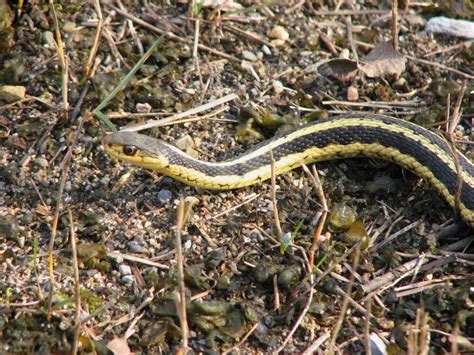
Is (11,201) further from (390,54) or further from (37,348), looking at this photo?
(390,54)

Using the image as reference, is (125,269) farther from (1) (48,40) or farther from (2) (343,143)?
(1) (48,40)

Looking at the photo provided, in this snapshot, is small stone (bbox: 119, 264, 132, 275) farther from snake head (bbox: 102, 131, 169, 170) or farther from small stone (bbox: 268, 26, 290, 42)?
small stone (bbox: 268, 26, 290, 42)

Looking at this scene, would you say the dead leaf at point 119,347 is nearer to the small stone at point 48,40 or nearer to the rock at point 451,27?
the small stone at point 48,40

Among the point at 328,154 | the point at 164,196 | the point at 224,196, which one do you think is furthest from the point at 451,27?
the point at 164,196

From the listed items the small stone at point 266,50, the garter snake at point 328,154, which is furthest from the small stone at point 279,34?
the garter snake at point 328,154

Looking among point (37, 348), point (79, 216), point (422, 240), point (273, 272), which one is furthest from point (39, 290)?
point (422, 240)
